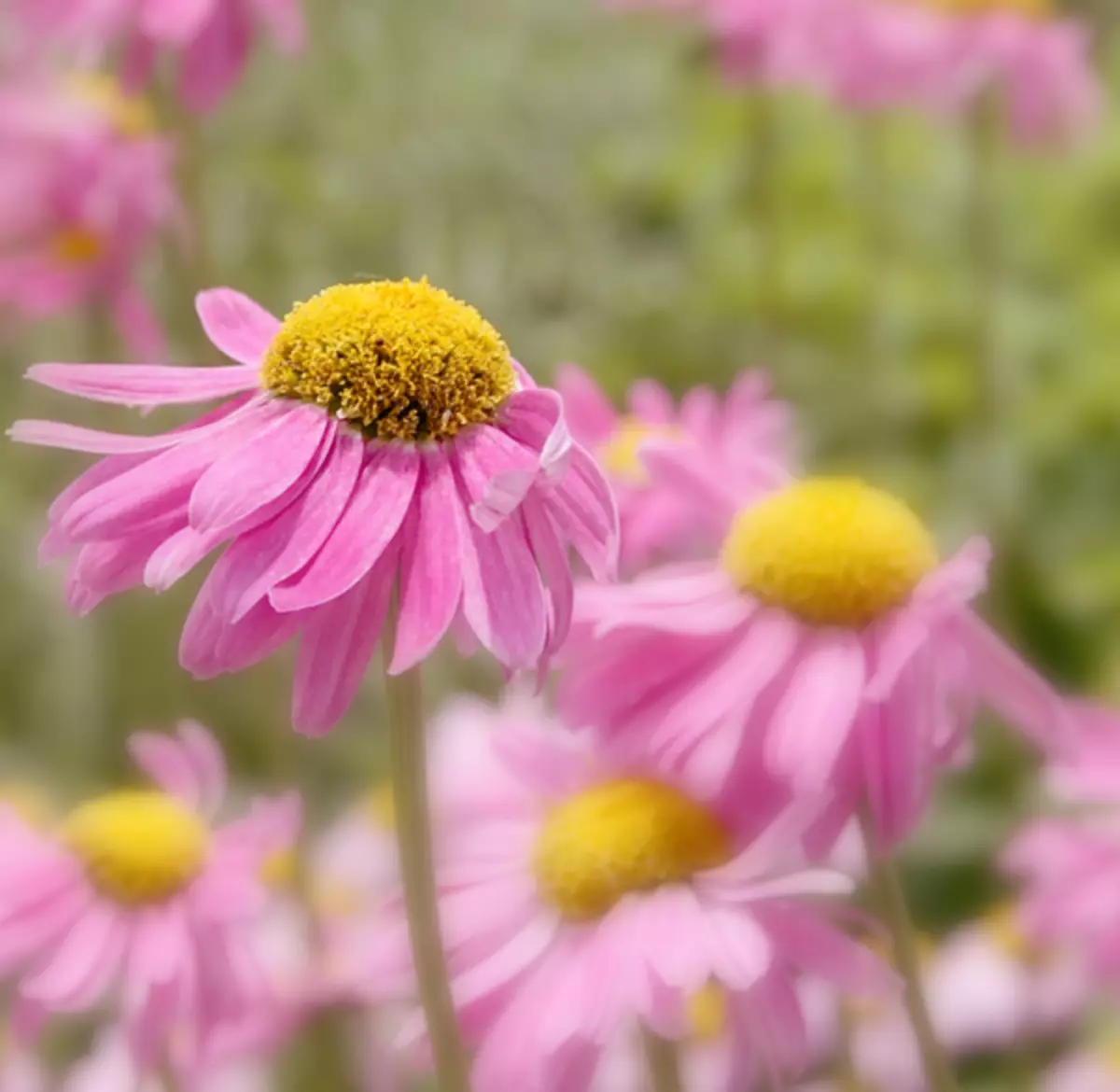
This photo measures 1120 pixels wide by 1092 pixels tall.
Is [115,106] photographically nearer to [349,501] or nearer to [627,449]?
[627,449]

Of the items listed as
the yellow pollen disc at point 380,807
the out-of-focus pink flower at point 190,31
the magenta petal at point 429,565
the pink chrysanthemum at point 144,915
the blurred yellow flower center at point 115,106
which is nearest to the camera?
the magenta petal at point 429,565

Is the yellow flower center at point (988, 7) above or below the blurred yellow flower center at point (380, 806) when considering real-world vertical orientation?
above

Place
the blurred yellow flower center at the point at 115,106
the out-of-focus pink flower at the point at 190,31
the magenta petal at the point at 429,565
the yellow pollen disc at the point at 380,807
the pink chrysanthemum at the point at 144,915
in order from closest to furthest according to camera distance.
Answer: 1. the magenta petal at the point at 429,565
2. the pink chrysanthemum at the point at 144,915
3. the out-of-focus pink flower at the point at 190,31
4. the yellow pollen disc at the point at 380,807
5. the blurred yellow flower center at the point at 115,106

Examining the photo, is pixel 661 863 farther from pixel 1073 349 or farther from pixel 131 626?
pixel 1073 349

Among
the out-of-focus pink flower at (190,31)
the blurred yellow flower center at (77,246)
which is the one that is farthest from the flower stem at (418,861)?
the blurred yellow flower center at (77,246)

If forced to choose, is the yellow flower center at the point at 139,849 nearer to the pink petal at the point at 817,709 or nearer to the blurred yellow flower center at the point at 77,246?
the pink petal at the point at 817,709

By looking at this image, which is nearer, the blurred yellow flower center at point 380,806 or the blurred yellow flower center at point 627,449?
the blurred yellow flower center at point 627,449

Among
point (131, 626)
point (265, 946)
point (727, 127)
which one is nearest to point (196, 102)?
point (265, 946)

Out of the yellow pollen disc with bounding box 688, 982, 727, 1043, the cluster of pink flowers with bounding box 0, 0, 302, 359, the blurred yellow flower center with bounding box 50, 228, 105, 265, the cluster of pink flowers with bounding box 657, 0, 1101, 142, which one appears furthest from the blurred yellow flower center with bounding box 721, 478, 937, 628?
the cluster of pink flowers with bounding box 657, 0, 1101, 142

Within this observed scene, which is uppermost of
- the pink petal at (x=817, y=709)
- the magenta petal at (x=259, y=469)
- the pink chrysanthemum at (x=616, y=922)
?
the magenta petal at (x=259, y=469)
